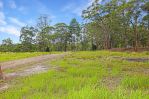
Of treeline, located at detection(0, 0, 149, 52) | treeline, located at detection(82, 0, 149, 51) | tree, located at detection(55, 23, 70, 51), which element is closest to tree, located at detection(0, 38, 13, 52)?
treeline, located at detection(0, 0, 149, 52)

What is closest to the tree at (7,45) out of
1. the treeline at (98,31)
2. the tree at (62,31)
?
the treeline at (98,31)

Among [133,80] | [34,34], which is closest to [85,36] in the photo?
[34,34]

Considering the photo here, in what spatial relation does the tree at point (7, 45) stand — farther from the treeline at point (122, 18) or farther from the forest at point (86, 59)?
the treeline at point (122, 18)

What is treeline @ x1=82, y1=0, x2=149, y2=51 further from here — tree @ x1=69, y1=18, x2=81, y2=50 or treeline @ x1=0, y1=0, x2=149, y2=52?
tree @ x1=69, y1=18, x2=81, y2=50

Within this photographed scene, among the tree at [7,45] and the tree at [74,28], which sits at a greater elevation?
the tree at [74,28]

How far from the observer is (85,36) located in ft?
267

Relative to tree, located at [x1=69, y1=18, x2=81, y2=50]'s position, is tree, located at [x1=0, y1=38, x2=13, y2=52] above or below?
below

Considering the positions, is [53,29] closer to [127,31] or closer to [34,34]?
[34,34]

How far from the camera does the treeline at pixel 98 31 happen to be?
49.1 m

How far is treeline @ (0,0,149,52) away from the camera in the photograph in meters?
49.1

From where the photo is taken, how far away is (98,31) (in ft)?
221

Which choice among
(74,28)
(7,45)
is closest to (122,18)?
(74,28)

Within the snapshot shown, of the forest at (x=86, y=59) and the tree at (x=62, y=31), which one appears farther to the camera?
the tree at (x=62, y=31)

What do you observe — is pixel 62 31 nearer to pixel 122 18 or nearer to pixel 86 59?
pixel 122 18
